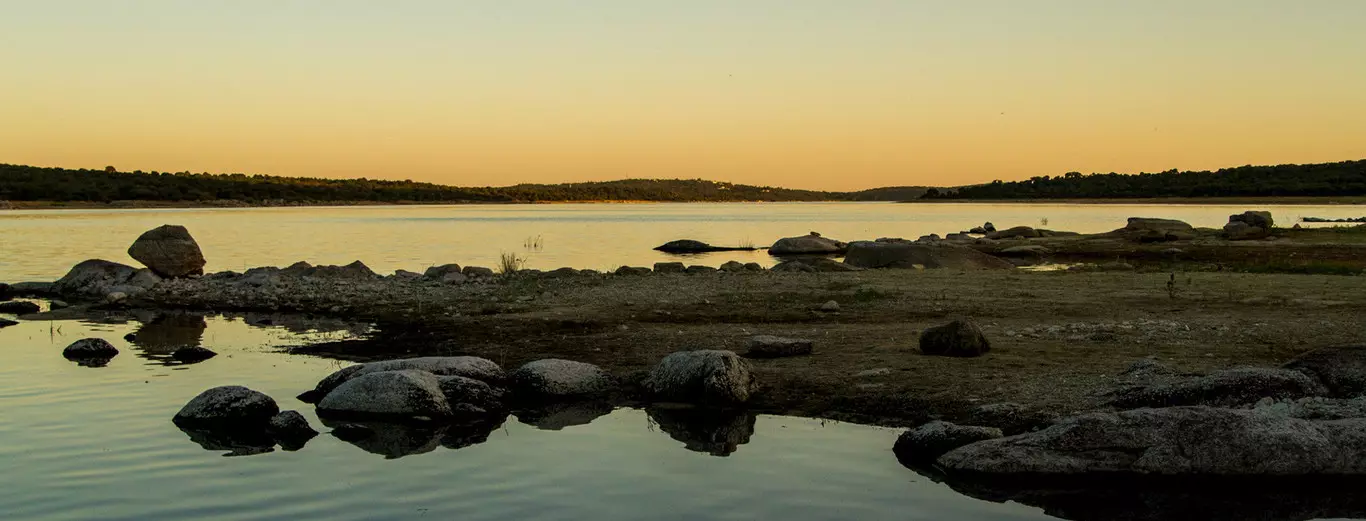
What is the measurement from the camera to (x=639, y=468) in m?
10.3

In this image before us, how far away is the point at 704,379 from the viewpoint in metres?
13.1

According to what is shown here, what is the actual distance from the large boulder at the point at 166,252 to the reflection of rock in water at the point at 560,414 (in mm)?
20662

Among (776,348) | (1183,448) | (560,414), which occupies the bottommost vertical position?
(560,414)

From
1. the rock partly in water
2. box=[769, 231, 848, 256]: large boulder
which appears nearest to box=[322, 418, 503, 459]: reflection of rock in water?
the rock partly in water

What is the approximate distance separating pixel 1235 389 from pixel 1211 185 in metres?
138

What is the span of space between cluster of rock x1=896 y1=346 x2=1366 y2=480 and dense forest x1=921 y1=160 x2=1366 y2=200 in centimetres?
12593

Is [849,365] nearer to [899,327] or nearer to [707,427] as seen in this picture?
[707,427]

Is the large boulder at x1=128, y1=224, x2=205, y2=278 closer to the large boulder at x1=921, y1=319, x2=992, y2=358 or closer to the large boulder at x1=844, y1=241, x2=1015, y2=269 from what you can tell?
the large boulder at x1=844, y1=241, x2=1015, y2=269

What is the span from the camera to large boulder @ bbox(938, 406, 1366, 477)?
9.41 meters

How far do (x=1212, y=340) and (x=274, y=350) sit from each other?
13486 mm

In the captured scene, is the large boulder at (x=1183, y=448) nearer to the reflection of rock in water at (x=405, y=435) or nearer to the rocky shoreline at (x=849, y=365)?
the rocky shoreline at (x=849, y=365)

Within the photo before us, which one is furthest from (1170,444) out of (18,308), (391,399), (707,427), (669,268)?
(669,268)

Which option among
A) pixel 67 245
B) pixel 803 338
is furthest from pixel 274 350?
pixel 67 245

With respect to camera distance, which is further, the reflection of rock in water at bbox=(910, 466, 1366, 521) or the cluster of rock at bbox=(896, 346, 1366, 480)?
the cluster of rock at bbox=(896, 346, 1366, 480)
